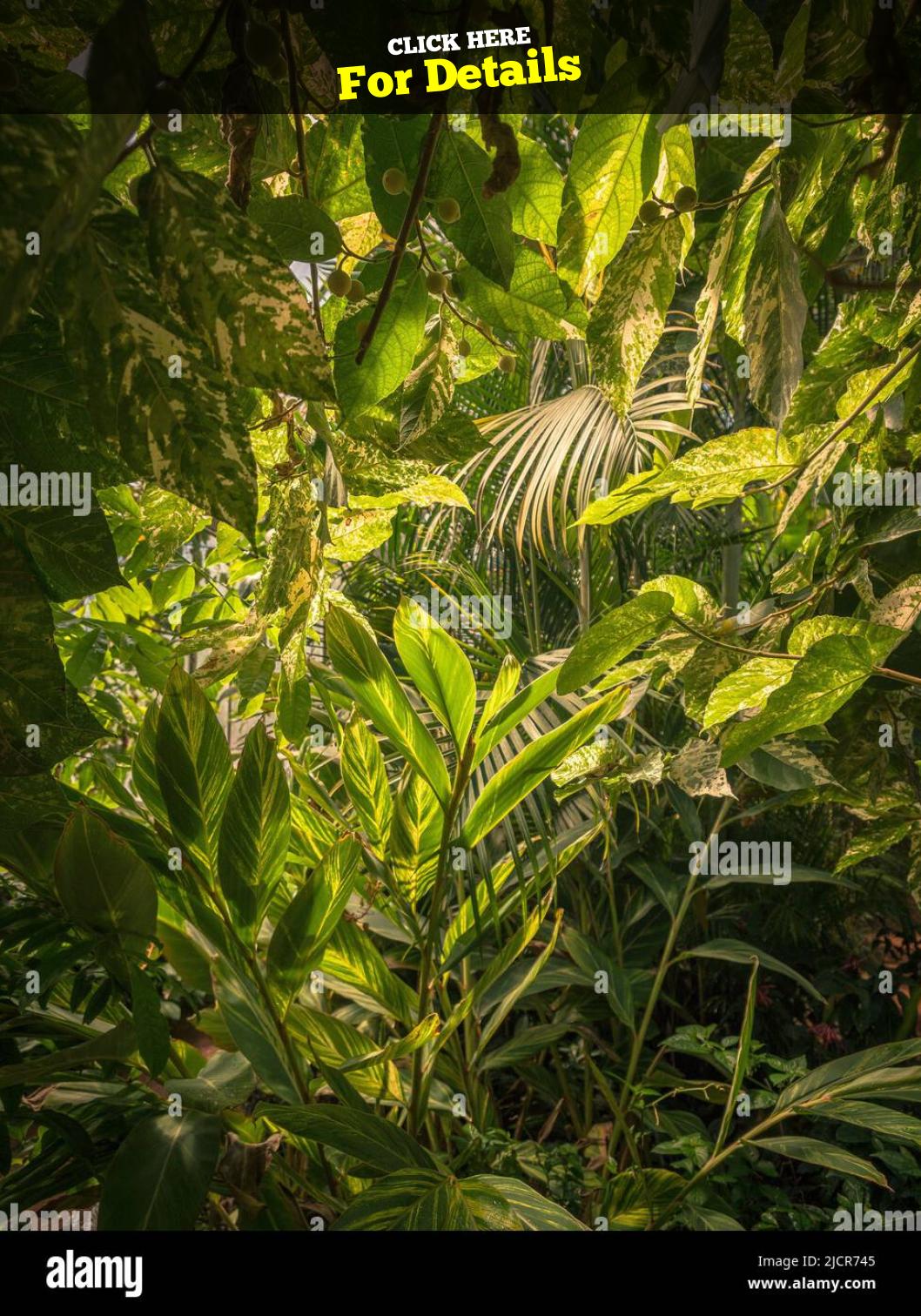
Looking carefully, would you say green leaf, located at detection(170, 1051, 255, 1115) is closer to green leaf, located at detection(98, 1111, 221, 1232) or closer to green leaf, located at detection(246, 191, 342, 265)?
green leaf, located at detection(98, 1111, 221, 1232)

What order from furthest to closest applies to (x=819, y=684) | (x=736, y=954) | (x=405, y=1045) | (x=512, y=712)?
1. (x=736, y=954)
2. (x=512, y=712)
3. (x=405, y=1045)
4. (x=819, y=684)

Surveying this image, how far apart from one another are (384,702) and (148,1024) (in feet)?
1.05

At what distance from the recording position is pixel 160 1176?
68 centimetres

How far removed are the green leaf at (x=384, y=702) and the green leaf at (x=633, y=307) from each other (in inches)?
22.2

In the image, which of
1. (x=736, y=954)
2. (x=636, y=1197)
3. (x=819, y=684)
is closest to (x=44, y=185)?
(x=819, y=684)

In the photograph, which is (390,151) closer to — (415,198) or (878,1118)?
(415,198)

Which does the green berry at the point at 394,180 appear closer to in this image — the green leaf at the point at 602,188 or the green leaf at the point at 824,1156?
the green leaf at the point at 602,188

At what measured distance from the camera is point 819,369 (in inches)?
19.1

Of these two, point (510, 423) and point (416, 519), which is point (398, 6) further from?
point (416, 519)

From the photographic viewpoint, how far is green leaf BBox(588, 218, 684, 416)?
29 centimetres

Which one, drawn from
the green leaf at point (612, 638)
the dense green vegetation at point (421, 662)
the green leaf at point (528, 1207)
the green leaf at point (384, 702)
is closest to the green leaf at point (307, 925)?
the dense green vegetation at point (421, 662)

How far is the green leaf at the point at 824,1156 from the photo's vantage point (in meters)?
0.82
